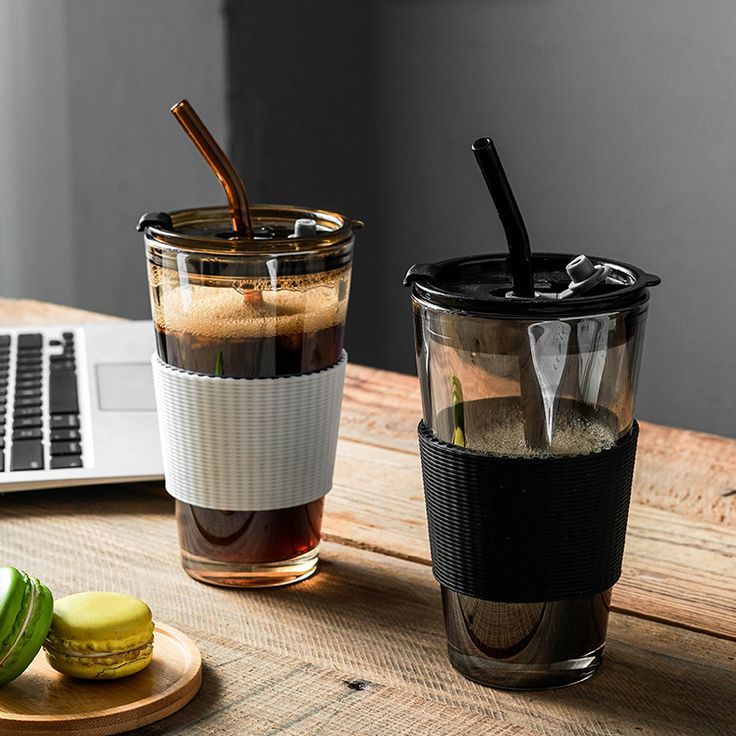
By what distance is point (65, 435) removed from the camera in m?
0.89

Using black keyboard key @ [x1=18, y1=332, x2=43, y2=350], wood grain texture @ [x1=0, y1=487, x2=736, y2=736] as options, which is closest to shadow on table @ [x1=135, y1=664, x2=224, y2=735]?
wood grain texture @ [x1=0, y1=487, x2=736, y2=736]

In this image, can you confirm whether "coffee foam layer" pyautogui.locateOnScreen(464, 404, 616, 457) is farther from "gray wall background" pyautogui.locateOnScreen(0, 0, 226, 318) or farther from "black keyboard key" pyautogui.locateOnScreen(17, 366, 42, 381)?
"gray wall background" pyautogui.locateOnScreen(0, 0, 226, 318)

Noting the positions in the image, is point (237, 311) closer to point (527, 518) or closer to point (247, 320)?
point (247, 320)

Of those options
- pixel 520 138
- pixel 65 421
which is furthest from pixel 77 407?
pixel 520 138

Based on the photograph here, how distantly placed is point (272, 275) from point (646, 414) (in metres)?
1.94

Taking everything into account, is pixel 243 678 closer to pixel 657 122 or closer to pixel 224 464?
pixel 224 464

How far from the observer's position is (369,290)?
277 centimetres

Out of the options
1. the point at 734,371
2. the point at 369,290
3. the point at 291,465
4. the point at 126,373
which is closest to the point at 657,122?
the point at 734,371

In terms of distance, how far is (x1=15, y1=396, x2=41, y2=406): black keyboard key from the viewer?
3.13 feet

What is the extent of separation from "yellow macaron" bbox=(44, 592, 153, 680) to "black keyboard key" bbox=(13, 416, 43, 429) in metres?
0.37

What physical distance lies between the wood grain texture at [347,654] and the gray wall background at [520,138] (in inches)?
67.3

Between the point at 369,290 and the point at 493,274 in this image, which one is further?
the point at 369,290

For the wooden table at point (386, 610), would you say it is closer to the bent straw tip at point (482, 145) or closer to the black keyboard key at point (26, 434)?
the black keyboard key at point (26, 434)

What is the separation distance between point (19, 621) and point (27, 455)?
13.2 inches
